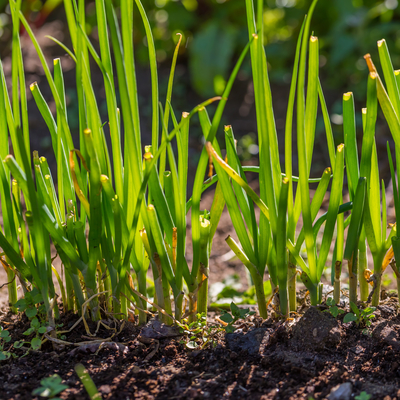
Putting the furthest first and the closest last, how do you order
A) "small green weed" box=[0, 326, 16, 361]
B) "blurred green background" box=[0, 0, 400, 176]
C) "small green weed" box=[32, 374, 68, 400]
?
"blurred green background" box=[0, 0, 400, 176] < "small green weed" box=[0, 326, 16, 361] < "small green weed" box=[32, 374, 68, 400]

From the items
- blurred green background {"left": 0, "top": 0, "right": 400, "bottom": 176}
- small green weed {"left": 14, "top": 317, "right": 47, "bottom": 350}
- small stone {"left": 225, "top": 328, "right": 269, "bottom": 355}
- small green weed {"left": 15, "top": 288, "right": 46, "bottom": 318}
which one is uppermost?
blurred green background {"left": 0, "top": 0, "right": 400, "bottom": 176}

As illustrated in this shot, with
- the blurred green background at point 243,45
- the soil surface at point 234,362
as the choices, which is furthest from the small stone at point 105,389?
the blurred green background at point 243,45

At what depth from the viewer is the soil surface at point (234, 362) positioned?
28.5 inches

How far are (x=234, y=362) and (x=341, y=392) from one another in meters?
0.20

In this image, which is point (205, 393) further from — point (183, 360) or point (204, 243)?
point (204, 243)

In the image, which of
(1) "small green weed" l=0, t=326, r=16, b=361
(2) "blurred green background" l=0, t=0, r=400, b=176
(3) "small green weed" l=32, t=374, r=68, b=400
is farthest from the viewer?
(2) "blurred green background" l=0, t=0, r=400, b=176

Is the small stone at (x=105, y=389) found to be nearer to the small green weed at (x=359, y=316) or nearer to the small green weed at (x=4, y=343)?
the small green weed at (x=4, y=343)

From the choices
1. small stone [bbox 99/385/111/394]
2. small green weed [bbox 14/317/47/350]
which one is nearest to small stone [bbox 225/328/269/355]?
small stone [bbox 99/385/111/394]

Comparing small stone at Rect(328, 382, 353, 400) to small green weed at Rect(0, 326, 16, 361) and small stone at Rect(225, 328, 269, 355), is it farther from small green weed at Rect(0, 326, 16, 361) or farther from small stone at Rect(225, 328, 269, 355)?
small green weed at Rect(0, 326, 16, 361)

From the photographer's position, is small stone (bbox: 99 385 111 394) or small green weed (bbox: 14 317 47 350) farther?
small green weed (bbox: 14 317 47 350)

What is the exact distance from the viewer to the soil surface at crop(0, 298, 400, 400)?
72cm

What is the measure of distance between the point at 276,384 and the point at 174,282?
272mm

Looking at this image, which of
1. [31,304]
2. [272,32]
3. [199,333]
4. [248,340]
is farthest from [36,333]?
[272,32]

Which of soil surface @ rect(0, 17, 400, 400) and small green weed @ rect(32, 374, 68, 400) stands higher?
small green weed @ rect(32, 374, 68, 400)
